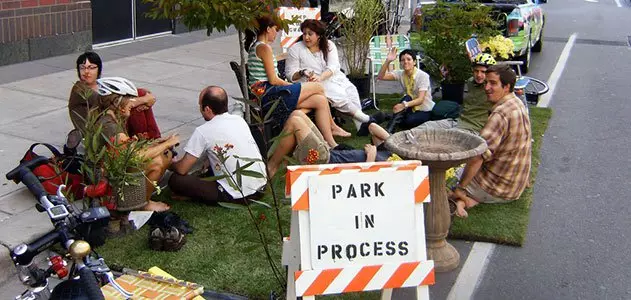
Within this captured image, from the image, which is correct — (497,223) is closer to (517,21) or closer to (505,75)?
(505,75)

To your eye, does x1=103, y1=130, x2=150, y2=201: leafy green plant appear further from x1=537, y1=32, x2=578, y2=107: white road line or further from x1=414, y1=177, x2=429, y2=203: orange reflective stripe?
x1=537, y1=32, x2=578, y2=107: white road line

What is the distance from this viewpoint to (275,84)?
8.12 metres

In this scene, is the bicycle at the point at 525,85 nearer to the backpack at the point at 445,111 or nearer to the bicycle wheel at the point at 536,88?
the bicycle wheel at the point at 536,88

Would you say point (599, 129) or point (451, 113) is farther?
point (599, 129)

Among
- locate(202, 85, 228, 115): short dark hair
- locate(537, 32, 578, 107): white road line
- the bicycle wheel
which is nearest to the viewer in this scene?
locate(202, 85, 228, 115): short dark hair

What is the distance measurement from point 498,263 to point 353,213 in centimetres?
210

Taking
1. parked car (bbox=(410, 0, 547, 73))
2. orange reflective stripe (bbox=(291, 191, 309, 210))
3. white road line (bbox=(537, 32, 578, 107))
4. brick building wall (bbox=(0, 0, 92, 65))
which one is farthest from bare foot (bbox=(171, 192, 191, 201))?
white road line (bbox=(537, 32, 578, 107))

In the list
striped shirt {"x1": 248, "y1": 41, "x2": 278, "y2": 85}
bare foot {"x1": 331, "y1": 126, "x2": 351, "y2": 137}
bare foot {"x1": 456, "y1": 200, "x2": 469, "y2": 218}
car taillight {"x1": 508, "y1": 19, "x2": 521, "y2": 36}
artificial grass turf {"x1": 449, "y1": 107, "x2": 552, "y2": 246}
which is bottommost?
Answer: artificial grass turf {"x1": 449, "y1": 107, "x2": 552, "y2": 246}

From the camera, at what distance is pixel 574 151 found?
8680mm

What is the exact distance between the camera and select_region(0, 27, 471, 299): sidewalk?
5668 mm

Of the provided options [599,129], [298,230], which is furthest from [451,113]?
[298,230]

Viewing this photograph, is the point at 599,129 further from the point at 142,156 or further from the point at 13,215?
the point at 13,215

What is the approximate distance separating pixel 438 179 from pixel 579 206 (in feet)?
6.81

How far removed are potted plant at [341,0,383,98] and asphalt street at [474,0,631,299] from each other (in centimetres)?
249
